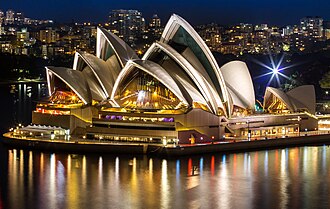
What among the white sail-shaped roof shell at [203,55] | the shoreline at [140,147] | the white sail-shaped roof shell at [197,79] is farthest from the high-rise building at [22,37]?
the shoreline at [140,147]

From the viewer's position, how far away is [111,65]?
32625 millimetres

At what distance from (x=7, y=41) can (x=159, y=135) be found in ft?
360

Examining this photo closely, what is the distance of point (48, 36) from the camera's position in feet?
494

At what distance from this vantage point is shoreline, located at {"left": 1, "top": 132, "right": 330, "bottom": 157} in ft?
89.2

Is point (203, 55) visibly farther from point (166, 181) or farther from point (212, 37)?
point (212, 37)

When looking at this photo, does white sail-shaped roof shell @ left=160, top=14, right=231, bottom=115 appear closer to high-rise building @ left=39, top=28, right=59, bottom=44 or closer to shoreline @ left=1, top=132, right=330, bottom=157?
shoreline @ left=1, top=132, right=330, bottom=157

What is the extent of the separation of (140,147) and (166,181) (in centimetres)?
495

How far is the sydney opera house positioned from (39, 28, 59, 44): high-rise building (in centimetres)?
11781

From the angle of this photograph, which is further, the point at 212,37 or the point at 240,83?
the point at 212,37

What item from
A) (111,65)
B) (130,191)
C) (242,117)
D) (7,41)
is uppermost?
(7,41)

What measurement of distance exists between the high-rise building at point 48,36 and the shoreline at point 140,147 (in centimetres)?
12120

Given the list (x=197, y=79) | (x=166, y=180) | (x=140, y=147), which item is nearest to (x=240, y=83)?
(x=197, y=79)

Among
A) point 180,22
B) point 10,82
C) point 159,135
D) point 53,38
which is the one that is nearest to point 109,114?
point 159,135

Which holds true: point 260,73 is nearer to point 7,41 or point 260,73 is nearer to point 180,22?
point 180,22
